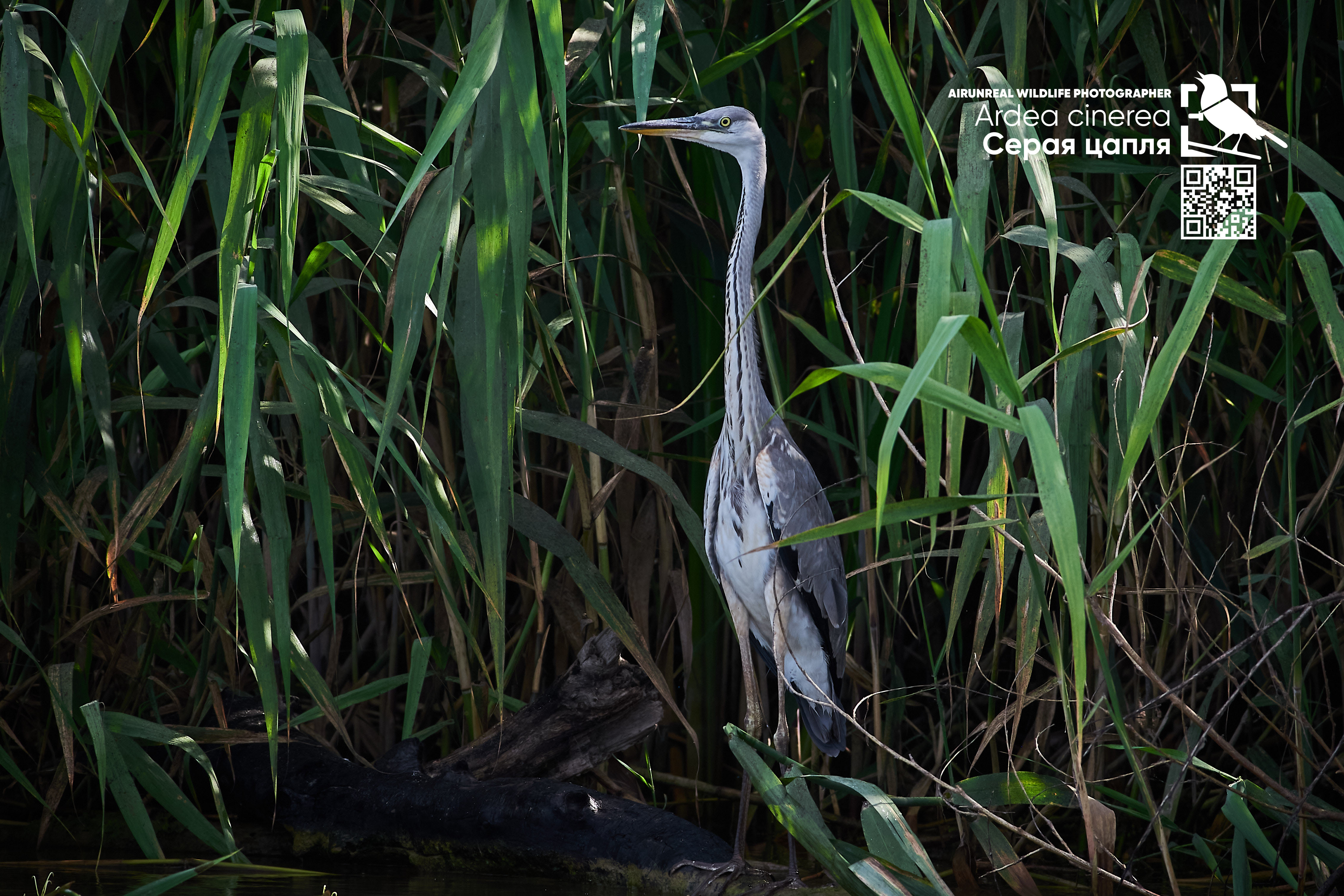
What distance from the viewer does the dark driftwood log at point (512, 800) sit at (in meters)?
2.07

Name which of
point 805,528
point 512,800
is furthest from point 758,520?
point 512,800

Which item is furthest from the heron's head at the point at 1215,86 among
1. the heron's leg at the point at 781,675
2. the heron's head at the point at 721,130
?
the heron's leg at the point at 781,675

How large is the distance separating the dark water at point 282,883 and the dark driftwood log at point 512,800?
3cm

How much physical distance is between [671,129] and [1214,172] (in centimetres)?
105

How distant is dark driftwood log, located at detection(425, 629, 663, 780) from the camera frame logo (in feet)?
4.36

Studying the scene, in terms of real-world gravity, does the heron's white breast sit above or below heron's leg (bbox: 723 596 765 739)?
above

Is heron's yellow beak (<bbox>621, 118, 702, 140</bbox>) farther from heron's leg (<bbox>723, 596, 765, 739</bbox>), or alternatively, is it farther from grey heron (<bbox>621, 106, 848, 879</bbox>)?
heron's leg (<bbox>723, 596, 765, 739</bbox>)

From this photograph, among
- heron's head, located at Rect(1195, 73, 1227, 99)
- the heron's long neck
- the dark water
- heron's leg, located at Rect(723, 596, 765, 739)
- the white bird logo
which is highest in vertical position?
heron's head, located at Rect(1195, 73, 1227, 99)

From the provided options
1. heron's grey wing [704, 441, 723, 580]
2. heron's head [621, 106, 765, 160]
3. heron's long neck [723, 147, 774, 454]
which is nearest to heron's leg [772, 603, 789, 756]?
heron's grey wing [704, 441, 723, 580]

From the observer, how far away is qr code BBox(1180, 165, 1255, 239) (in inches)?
85.4

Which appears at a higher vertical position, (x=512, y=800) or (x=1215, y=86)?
(x=1215, y=86)

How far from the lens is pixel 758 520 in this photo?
2477 millimetres

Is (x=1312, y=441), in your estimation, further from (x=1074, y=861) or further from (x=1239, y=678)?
(x=1074, y=861)

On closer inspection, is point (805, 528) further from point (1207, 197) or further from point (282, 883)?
point (282, 883)
